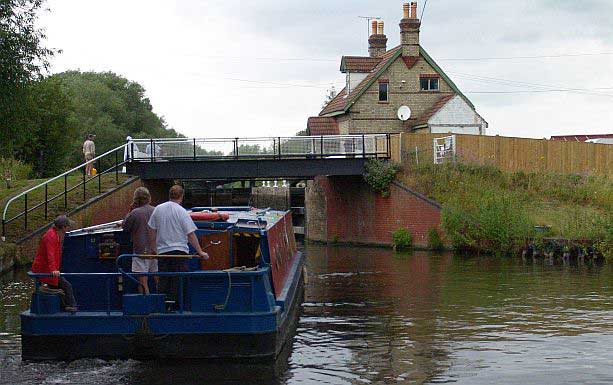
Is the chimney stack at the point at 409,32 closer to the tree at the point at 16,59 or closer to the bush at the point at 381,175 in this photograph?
the bush at the point at 381,175

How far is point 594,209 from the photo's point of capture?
3316 centimetres

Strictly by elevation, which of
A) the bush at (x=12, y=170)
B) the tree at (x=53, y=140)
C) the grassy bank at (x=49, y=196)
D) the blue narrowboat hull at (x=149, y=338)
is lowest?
the blue narrowboat hull at (x=149, y=338)

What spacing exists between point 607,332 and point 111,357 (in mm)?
7303

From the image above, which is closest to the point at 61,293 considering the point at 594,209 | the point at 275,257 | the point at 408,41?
the point at 275,257

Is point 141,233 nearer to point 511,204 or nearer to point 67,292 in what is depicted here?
point 67,292

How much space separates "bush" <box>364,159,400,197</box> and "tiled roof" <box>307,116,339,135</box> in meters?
14.0

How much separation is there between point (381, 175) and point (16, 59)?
1520cm

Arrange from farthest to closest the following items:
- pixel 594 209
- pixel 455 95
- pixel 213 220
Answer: pixel 455 95 < pixel 594 209 < pixel 213 220

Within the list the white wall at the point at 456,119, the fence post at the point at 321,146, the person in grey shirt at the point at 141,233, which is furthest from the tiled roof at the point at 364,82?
the person in grey shirt at the point at 141,233

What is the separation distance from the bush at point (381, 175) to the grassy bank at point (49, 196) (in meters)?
9.24

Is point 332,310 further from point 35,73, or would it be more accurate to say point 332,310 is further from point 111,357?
point 35,73

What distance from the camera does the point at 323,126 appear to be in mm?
51312

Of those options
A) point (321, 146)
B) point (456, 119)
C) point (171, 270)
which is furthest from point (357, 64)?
point (171, 270)

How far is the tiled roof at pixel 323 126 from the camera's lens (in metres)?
50.8
